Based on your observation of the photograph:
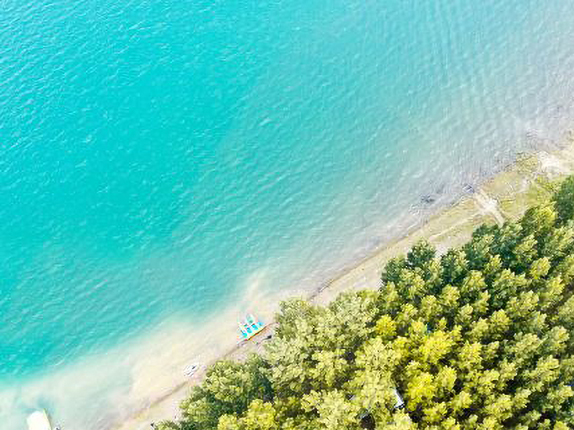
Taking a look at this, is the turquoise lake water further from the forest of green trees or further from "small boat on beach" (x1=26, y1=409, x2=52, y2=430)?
the forest of green trees

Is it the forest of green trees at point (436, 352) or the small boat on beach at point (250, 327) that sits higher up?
the small boat on beach at point (250, 327)

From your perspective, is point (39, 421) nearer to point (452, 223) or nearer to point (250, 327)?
point (250, 327)

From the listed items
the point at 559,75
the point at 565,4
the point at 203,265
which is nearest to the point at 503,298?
the point at 203,265

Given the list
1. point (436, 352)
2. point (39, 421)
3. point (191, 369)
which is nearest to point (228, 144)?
point (191, 369)

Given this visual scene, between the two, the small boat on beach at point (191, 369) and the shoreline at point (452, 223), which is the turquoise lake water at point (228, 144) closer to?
the shoreline at point (452, 223)

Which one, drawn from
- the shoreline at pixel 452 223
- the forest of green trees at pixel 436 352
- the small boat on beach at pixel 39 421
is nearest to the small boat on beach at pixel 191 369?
the shoreline at pixel 452 223

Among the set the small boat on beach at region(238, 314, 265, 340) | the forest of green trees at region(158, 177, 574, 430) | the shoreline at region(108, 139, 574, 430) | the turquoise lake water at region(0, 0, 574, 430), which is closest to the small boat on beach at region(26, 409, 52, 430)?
the turquoise lake water at region(0, 0, 574, 430)
